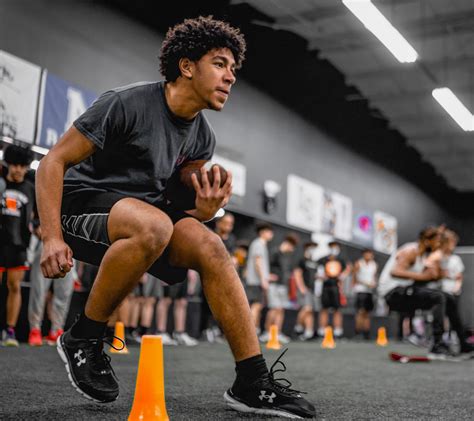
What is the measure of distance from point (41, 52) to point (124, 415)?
5.60 meters

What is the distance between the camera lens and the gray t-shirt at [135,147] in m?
1.92

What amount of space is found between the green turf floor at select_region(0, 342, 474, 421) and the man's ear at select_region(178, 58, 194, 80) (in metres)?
1.11

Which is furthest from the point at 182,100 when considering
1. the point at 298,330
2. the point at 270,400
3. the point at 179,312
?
the point at 298,330

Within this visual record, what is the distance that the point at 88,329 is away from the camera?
188 cm

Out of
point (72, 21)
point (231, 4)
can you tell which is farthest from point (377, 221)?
point (72, 21)

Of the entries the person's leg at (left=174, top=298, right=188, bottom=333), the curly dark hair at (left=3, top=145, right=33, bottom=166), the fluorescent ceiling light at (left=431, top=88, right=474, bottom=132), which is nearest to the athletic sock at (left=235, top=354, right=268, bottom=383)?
the curly dark hair at (left=3, top=145, right=33, bottom=166)

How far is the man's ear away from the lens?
78.9 inches

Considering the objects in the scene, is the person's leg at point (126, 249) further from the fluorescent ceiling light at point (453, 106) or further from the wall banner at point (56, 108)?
the fluorescent ceiling light at point (453, 106)

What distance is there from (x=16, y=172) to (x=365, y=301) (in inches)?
293

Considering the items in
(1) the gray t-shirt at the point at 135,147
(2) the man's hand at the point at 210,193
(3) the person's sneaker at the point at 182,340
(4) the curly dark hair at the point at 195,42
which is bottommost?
(3) the person's sneaker at the point at 182,340

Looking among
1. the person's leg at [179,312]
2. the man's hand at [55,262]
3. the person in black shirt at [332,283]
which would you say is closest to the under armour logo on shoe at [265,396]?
the man's hand at [55,262]

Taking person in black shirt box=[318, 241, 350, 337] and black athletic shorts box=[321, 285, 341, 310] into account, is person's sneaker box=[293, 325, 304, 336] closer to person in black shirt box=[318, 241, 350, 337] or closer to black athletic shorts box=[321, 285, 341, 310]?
person in black shirt box=[318, 241, 350, 337]

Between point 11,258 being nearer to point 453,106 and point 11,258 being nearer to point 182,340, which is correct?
point 182,340

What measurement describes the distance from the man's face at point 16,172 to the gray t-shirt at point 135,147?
319cm
